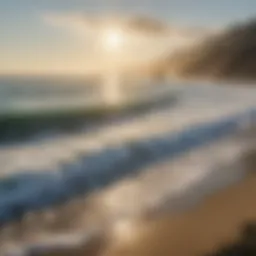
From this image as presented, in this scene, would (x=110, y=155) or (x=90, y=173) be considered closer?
(x=90, y=173)

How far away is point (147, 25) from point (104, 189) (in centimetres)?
169

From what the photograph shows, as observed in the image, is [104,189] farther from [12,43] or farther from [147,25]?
[147,25]

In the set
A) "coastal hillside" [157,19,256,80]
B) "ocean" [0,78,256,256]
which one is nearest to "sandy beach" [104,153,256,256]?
"ocean" [0,78,256,256]

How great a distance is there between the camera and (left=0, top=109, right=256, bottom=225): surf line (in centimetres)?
305

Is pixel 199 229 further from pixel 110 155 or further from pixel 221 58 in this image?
pixel 221 58

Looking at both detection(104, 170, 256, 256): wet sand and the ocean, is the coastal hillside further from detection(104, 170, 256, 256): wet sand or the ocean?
detection(104, 170, 256, 256): wet sand

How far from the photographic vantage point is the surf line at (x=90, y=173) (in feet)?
10.0

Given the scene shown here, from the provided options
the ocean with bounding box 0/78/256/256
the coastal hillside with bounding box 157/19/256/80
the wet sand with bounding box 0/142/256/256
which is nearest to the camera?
the wet sand with bounding box 0/142/256/256

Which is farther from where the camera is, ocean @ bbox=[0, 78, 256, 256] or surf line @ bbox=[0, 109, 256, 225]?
surf line @ bbox=[0, 109, 256, 225]

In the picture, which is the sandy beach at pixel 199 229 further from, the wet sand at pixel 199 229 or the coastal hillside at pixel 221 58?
the coastal hillside at pixel 221 58

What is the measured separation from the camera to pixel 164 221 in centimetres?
282

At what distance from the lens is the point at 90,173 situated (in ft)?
12.3

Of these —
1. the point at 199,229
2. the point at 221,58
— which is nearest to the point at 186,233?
the point at 199,229

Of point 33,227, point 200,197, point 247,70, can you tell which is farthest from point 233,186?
point 247,70
